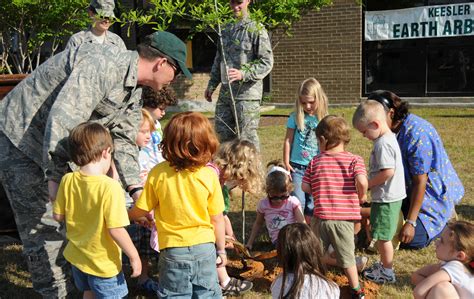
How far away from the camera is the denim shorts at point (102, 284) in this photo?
2701 mm

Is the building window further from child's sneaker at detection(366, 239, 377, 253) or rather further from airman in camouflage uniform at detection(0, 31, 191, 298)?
airman in camouflage uniform at detection(0, 31, 191, 298)

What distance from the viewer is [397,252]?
4.38 metres

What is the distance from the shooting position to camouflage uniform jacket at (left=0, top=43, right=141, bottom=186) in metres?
2.63

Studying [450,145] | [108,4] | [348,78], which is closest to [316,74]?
[348,78]

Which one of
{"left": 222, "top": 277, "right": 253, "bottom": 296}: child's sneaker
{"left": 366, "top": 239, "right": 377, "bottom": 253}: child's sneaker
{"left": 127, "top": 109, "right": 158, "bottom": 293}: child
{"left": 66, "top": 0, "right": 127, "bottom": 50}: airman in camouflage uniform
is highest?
{"left": 66, "top": 0, "right": 127, "bottom": 50}: airman in camouflage uniform

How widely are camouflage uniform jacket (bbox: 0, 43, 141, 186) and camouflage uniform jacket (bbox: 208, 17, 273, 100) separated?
1.79 meters

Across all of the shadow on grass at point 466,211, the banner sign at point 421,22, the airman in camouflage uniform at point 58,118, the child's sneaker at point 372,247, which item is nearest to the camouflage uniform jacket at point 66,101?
the airman in camouflage uniform at point 58,118

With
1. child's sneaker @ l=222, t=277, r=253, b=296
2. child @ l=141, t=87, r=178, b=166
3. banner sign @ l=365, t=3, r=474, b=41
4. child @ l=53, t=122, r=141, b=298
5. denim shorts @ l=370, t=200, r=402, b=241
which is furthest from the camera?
banner sign @ l=365, t=3, r=474, b=41

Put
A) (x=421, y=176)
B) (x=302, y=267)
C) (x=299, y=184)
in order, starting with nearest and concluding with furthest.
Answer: (x=302, y=267) < (x=421, y=176) < (x=299, y=184)

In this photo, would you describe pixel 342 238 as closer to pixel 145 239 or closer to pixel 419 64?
pixel 145 239

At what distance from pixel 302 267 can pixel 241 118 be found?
2.67 m

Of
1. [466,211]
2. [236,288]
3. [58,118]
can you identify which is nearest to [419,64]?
[466,211]

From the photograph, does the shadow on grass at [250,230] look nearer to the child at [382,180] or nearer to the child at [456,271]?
the child at [382,180]

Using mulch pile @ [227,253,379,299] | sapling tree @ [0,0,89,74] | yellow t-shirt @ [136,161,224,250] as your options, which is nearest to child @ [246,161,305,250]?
mulch pile @ [227,253,379,299]
